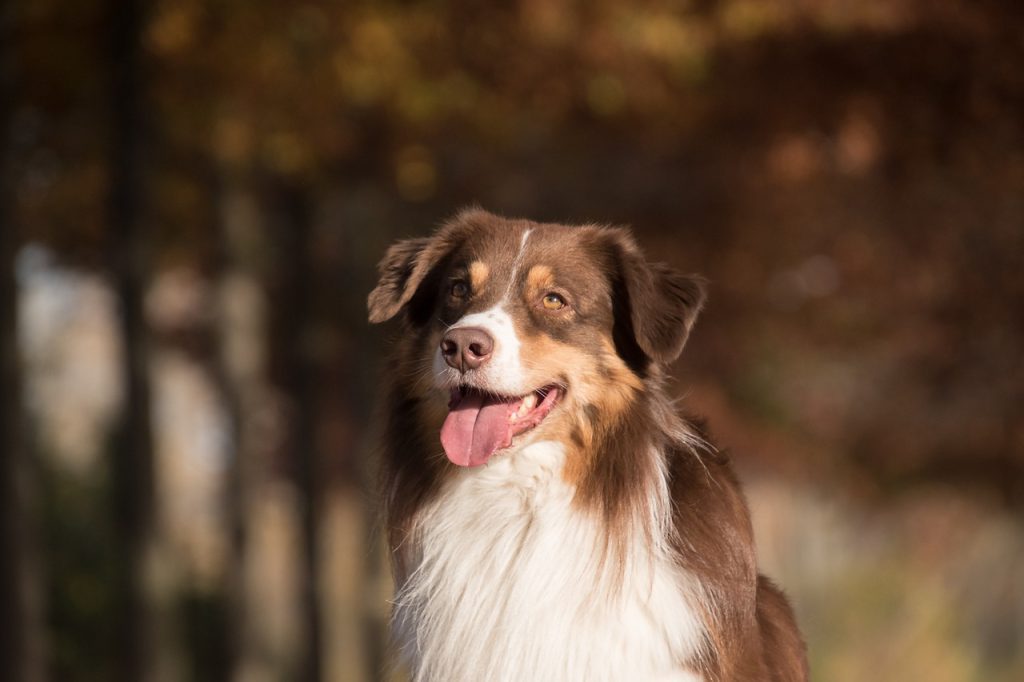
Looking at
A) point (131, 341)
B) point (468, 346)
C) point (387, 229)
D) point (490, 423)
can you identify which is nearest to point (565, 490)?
point (490, 423)

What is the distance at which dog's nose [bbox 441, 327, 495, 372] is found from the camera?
5426 mm

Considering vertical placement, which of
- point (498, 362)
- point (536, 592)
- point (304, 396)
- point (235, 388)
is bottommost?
point (304, 396)

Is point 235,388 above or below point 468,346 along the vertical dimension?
below

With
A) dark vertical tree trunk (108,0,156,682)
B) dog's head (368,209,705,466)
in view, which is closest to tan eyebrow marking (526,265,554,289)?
dog's head (368,209,705,466)

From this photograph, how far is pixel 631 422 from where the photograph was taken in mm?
5730

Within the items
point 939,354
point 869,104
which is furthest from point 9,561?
point 939,354

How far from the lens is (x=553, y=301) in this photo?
5.80 metres

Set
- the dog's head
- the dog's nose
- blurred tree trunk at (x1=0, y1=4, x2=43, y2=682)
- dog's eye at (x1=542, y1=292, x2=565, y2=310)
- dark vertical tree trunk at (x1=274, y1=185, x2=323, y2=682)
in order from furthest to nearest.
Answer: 1. dark vertical tree trunk at (x1=274, y1=185, x2=323, y2=682)
2. blurred tree trunk at (x1=0, y1=4, x2=43, y2=682)
3. dog's eye at (x1=542, y1=292, x2=565, y2=310)
4. the dog's head
5. the dog's nose

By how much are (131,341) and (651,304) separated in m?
7.75

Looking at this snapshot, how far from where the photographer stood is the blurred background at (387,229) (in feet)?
40.1

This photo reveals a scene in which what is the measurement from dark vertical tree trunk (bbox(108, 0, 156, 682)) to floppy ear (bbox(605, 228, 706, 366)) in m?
7.33

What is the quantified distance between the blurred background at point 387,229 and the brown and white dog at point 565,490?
830 mm

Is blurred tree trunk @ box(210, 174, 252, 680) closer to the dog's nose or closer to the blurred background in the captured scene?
the blurred background

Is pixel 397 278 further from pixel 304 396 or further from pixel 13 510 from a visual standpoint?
pixel 304 396
